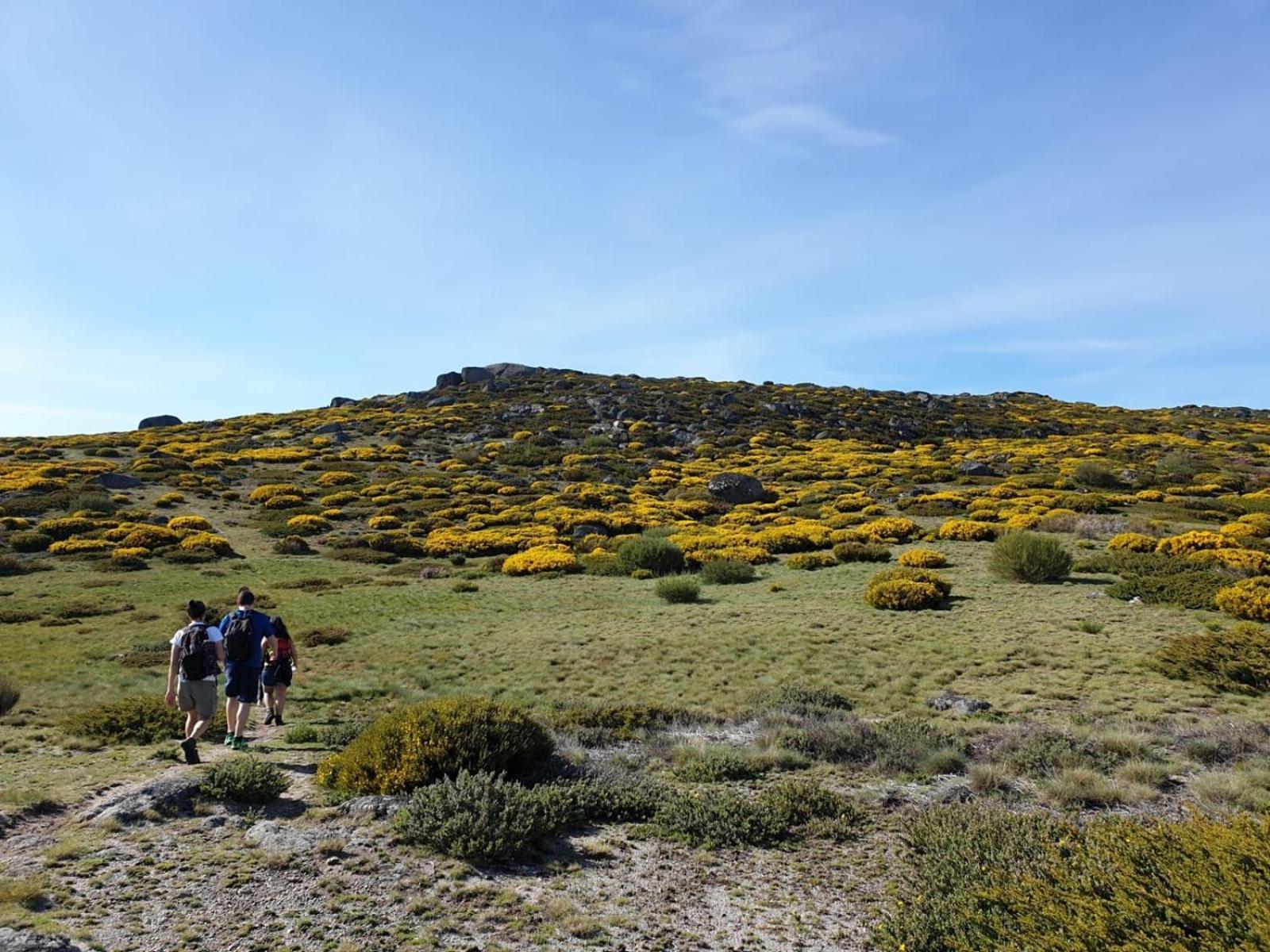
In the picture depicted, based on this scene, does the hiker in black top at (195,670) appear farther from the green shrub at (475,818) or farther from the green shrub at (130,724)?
the green shrub at (475,818)

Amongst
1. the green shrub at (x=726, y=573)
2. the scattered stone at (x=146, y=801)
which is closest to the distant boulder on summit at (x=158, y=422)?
the green shrub at (x=726, y=573)

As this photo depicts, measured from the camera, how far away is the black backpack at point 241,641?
30.8 feet

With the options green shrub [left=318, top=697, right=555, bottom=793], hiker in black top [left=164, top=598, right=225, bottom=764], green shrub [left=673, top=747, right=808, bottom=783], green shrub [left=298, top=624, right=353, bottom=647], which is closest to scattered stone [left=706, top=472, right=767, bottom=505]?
green shrub [left=298, top=624, right=353, bottom=647]

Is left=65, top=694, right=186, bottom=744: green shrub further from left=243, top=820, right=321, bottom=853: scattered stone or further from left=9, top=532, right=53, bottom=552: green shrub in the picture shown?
left=9, top=532, right=53, bottom=552: green shrub

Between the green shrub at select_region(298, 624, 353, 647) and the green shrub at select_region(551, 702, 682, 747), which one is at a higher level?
the green shrub at select_region(551, 702, 682, 747)

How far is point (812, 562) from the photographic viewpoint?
25.4m

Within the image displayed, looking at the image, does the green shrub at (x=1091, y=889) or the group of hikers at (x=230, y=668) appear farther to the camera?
the group of hikers at (x=230, y=668)

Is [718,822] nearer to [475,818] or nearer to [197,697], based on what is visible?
[475,818]

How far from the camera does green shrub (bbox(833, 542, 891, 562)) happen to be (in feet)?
82.9

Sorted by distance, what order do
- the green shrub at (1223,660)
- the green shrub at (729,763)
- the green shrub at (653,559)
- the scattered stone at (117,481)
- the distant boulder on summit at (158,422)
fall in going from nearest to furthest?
the green shrub at (729,763), the green shrub at (1223,660), the green shrub at (653,559), the scattered stone at (117,481), the distant boulder on summit at (158,422)

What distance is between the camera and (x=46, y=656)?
15.5 m

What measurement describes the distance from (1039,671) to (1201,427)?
8171cm

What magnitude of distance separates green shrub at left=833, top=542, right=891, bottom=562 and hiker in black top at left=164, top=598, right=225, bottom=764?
2172 centimetres

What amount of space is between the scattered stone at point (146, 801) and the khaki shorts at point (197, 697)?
4.85ft
